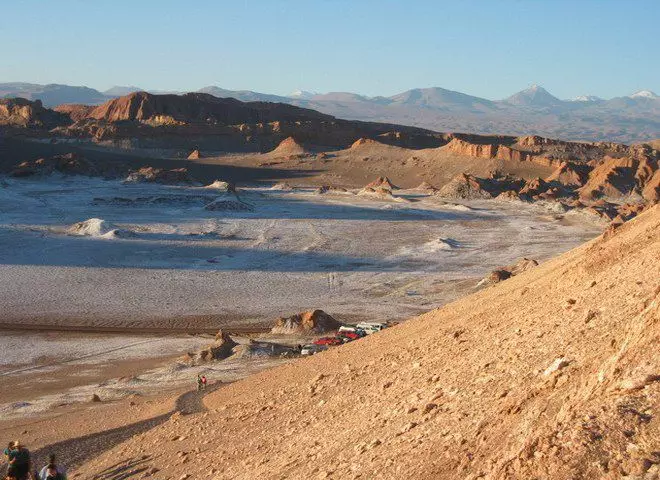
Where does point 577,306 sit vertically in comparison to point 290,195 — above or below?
above

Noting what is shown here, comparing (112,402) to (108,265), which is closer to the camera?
(112,402)

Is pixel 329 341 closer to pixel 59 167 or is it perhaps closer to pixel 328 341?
pixel 328 341

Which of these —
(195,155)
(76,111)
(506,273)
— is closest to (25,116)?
(76,111)

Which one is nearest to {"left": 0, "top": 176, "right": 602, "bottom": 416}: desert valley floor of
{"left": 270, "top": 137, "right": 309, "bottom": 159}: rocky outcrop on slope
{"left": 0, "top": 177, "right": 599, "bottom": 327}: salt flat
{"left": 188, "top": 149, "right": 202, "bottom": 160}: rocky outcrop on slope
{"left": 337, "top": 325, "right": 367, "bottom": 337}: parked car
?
{"left": 0, "top": 177, "right": 599, "bottom": 327}: salt flat

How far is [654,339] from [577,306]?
256 centimetres

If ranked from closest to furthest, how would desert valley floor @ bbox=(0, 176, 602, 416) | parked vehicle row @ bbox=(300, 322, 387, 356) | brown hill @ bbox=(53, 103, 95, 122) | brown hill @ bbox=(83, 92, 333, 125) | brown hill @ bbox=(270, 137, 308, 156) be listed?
parked vehicle row @ bbox=(300, 322, 387, 356)
desert valley floor @ bbox=(0, 176, 602, 416)
brown hill @ bbox=(270, 137, 308, 156)
brown hill @ bbox=(83, 92, 333, 125)
brown hill @ bbox=(53, 103, 95, 122)

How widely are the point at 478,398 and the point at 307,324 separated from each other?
16382mm

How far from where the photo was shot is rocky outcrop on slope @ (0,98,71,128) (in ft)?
288

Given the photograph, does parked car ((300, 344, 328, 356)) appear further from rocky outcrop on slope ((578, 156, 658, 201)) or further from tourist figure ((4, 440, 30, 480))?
rocky outcrop on slope ((578, 156, 658, 201))

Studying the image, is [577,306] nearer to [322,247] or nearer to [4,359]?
[4,359]

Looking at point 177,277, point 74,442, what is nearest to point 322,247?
point 177,277

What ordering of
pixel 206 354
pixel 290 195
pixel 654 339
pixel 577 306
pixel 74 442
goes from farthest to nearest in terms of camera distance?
1. pixel 290 195
2. pixel 206 354
3. pixel 74 442
4. pixel 577 306
5. pixel 654 339

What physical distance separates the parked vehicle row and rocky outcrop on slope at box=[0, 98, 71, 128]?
71.4 meters

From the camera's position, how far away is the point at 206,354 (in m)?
19.7
